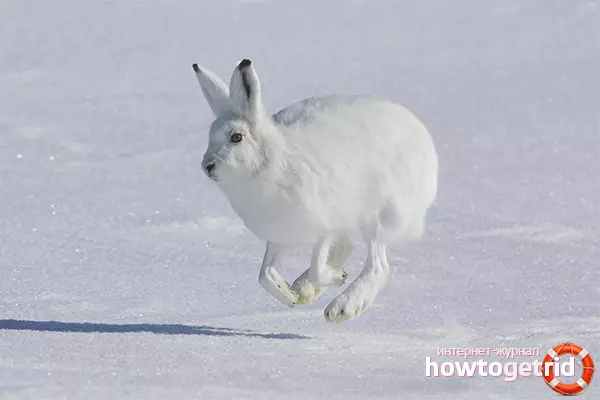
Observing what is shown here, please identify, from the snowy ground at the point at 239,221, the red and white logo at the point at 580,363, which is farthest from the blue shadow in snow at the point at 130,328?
the red and white logo at the point at 580,363

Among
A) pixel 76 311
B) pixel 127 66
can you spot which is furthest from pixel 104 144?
pixel 76 311

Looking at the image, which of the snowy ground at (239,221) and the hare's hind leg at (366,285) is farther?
the hare's hind leg at (366,285)

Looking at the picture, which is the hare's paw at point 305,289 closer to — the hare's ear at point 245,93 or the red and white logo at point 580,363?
the hare's ear at point 245,93

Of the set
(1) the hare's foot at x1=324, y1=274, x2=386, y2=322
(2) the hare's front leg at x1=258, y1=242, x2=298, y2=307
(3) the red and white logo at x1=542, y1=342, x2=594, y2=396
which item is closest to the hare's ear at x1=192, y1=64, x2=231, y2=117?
(2) the hare's front leg at x1=258, y1=242, x2=298, y2=307

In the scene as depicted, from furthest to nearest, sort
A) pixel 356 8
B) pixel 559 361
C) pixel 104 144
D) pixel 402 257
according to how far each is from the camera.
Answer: pixel 356 8
pixel 104 144
pixel 402 257
pixel 559 361

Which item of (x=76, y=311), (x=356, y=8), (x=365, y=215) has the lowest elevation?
(x=76, y=311)

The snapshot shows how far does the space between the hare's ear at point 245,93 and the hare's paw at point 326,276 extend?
896mm

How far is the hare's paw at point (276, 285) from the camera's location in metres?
6.61

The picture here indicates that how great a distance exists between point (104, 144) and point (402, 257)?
13.8 ft

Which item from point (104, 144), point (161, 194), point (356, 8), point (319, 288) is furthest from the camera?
point (356, 8)

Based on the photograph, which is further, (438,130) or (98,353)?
(438,130)

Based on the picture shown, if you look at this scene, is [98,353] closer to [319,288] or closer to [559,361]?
[319,288]

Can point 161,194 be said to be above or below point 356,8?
below

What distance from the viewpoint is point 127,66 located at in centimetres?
1488
